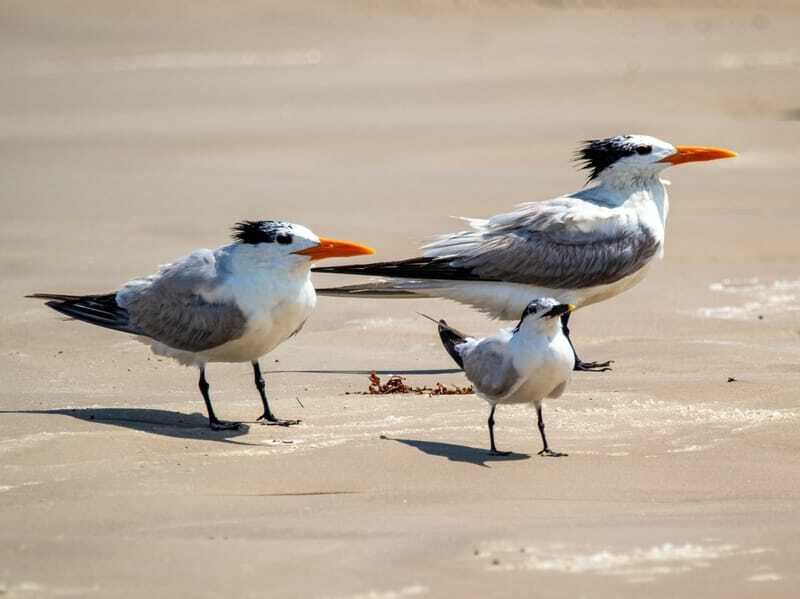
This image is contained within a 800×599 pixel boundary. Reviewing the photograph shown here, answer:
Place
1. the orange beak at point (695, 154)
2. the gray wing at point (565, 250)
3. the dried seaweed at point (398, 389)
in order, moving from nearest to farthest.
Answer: the dried seaweed at point (398, 389) → the gray wing at point (565, 250) → the orange beak at point (695, 154)

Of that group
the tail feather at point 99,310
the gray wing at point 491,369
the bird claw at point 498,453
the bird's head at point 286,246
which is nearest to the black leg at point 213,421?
the tail feather at point 99,310

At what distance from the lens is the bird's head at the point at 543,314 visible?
24.2 ft

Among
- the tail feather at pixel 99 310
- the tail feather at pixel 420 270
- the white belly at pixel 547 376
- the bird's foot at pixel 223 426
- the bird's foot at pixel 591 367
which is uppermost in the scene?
the tail feather at pixel 420 270

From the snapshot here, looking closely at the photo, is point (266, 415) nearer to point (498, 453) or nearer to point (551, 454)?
point (498, 453)

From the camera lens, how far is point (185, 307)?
8.13 m

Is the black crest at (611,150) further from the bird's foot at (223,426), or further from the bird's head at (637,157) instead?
the bird's foot at (223,426)

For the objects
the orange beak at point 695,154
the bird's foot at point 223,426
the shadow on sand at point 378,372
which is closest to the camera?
the bird's foot at point 223,426

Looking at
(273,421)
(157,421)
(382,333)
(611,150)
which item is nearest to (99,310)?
(157,421)

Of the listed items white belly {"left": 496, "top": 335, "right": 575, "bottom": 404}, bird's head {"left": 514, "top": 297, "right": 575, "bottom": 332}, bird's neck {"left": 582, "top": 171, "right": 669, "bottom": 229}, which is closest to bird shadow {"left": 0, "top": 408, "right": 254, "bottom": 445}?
white belly {"left": 496, "top": 335, "right": 575, "bottom": 404}

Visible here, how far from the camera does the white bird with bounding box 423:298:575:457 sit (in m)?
7.37

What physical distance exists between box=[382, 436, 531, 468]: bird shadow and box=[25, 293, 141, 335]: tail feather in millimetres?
1610

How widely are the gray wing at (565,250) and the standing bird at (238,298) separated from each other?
238 cm

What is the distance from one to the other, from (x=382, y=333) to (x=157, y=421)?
9.56 feet

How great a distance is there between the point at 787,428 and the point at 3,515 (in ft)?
12.1
